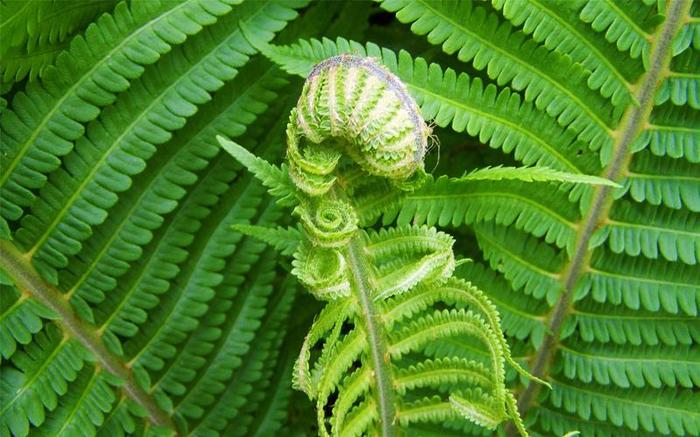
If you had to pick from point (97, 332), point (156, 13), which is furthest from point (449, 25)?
point (97, 332)

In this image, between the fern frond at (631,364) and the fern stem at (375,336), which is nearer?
the fern stem at (375,336)

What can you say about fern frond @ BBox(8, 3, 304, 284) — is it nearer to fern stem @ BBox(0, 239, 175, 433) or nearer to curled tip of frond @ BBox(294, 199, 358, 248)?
fern stem @ BBox(0, 239, 175, 433)

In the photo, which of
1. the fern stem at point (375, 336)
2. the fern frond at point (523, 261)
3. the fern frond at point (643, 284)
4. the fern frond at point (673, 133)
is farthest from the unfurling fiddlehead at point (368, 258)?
the fern frond at point (673, 133)

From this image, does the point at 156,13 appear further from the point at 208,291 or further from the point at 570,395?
the point at 570,395

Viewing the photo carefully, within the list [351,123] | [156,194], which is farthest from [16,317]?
[351,123]

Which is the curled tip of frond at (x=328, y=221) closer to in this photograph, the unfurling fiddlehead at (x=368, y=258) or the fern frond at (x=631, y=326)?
the unfurling fiddlehead at (x=368, y=258)

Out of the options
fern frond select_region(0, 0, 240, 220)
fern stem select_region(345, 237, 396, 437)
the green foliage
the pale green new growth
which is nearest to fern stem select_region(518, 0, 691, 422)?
the green foliage

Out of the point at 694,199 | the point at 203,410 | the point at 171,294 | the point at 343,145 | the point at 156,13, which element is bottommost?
the point at 203,410
